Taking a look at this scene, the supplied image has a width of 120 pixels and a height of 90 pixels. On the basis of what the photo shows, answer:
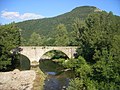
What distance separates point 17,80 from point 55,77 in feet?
26.9

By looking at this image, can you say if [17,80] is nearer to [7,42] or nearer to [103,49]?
[7,42]

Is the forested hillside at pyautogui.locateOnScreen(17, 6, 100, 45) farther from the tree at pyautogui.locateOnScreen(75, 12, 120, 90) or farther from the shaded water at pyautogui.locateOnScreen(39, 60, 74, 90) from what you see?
the tree at pyautogui.locateOnScreen(75, 12, 120, 90)

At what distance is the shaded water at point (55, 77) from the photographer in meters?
40.8

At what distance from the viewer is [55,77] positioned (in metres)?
48.6

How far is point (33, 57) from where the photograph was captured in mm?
62250

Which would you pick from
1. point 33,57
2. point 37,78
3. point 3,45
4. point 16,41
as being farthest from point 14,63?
point 37,78

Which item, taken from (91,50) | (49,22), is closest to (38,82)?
(91,50)

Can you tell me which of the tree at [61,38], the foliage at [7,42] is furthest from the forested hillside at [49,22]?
the foliage at [7,42]

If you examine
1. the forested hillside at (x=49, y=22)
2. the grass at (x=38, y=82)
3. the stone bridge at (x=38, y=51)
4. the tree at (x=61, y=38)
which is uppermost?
the forested hillside at (x=49, y=22)

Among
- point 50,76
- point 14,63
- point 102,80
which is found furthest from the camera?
point 14,63

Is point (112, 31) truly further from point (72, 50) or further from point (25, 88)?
point (25, 88)

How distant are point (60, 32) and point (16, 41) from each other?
2531cm

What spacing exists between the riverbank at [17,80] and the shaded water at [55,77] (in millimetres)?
2413

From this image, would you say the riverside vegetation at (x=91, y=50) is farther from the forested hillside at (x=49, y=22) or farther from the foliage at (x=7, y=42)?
the forested hillside at (x=49, y=22)
